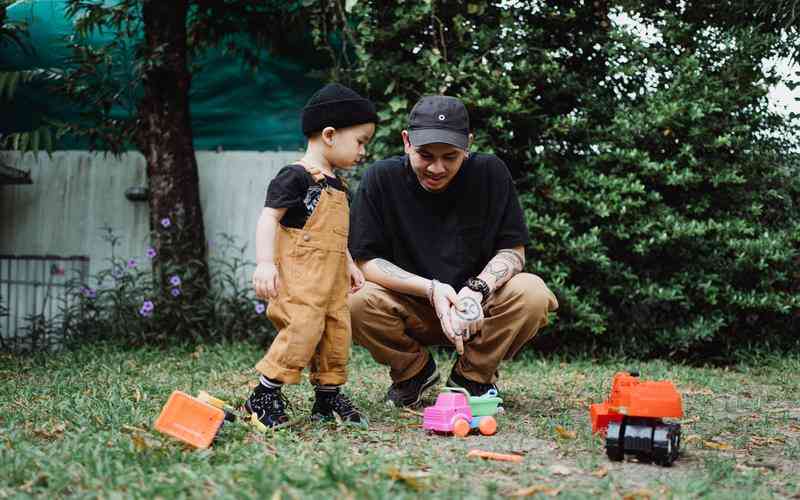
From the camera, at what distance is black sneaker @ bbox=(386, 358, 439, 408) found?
3562 mm

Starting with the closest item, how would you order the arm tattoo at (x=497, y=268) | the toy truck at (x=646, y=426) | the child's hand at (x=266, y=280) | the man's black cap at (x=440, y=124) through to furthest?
the toy truck at (x=646, y=426)
the child's hand at (x=266, y=280)
the man's black cap at (x=440, y=124)
the arm tattoo at (x=497, y=268)

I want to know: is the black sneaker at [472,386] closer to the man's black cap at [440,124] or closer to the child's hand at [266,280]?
the man's black cap at [440,124]

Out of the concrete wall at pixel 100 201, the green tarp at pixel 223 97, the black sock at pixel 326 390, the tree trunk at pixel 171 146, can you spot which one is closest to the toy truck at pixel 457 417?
the black sock at pixel 326 390

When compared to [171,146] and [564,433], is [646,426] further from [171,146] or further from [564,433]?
[171,146]

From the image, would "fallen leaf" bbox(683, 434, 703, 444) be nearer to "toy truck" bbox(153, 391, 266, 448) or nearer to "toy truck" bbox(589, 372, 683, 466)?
"toy truck" bbox(589, 372, 683, 466)

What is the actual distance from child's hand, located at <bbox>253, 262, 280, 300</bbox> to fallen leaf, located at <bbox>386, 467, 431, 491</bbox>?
832 millimetres

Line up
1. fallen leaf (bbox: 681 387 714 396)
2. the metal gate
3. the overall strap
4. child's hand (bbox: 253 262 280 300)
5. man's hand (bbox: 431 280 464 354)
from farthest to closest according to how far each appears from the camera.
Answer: the metal gate < fallen leaf (bbox: 681 387 714 396) < man's hand (bbox: 431 280 464 354) < the overall strap < child's hand (bbox: 253 262 280 300)

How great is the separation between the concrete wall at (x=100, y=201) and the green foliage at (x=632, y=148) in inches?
52.7

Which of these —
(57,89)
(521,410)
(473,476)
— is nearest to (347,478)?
(473,476)

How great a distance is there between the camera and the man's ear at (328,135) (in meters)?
2.97

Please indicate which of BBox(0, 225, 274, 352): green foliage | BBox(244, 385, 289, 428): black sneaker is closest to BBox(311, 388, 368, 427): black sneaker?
BBox(244, 385, 289, 428): black sneaker

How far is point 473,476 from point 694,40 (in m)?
4.43

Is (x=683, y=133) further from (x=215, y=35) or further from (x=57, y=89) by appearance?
(x=57, y=89)

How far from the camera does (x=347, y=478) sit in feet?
6.66
